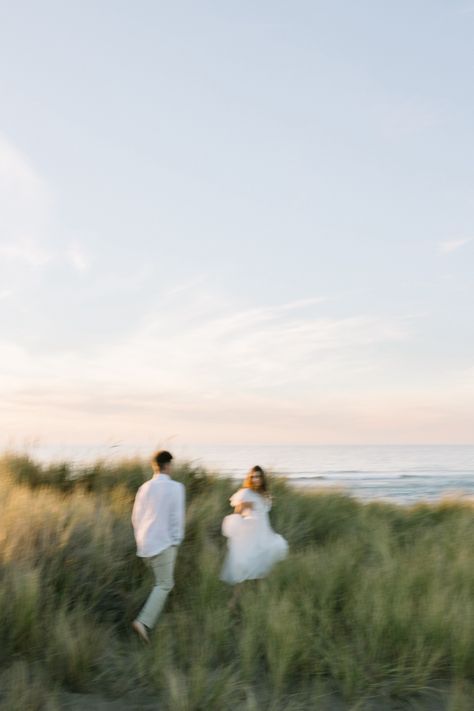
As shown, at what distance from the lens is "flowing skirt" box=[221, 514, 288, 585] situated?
8242mm

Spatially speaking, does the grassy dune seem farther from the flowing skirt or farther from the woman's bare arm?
the woman's bare arm

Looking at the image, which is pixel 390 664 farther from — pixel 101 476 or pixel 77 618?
pixel 101 476

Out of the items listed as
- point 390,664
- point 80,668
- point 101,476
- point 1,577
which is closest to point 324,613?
point 390,664

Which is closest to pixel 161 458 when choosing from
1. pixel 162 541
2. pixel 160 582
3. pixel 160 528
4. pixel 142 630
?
pixel 160 528

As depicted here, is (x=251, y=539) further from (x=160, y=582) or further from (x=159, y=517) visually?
(x=159, y=517)

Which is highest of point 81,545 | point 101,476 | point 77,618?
point 101,476

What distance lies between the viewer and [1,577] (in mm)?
7199

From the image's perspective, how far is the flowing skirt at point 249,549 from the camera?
8.24 m

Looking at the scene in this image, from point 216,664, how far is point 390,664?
5.06ft

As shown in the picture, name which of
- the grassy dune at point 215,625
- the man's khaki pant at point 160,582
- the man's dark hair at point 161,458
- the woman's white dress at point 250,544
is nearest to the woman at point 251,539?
the woman's white dress at point 250,544

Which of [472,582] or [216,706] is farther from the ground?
[472,582]

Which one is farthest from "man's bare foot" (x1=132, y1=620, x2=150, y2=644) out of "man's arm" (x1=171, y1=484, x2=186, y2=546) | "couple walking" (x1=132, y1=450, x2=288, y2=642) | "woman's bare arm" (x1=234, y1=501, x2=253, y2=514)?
"woman's bare arm" (x1=234, y1=501, x2=253, y2=514)

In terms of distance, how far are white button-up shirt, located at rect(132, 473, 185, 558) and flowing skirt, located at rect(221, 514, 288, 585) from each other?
117 centimetres

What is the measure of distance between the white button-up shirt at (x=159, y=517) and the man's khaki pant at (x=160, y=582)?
104 mm
